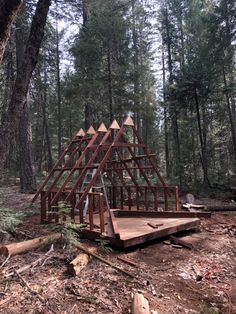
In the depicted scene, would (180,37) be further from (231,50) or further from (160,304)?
(160,304)

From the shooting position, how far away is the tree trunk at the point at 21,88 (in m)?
5.57

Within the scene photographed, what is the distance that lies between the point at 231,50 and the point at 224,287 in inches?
579

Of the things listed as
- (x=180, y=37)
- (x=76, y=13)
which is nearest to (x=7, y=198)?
(x=76, y=13)

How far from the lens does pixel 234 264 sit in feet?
17.1

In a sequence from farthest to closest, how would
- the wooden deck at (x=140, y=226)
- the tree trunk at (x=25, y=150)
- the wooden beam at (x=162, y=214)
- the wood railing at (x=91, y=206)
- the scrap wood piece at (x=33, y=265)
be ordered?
1. the tree trunk at (x=25, y=150)
2. the wooden beam at (x=162, y=214)
3. the wood railing at (x=91, y=206)
4. the wooden deck at (x=140, y=226)
5. the scrap wood piece at (x=33, y=265)

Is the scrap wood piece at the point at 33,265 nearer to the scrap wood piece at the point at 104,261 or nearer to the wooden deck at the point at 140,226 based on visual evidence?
the scrap wood piece at the point at 104,261

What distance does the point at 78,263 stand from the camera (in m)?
4.41

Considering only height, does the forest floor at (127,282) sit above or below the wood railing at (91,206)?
below

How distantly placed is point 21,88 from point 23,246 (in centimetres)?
311

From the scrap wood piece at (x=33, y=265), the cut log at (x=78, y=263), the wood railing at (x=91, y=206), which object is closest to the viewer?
the scrap wood piece at (x=33, y=265)

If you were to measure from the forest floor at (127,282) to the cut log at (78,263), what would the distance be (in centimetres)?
7

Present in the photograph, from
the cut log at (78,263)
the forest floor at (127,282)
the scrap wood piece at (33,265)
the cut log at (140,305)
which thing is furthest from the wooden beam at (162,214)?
the cut log at (140,305)

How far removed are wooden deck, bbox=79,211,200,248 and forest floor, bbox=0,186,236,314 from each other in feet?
0.86

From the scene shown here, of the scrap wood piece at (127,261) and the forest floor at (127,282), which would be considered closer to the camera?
the forest floor at (127,282)
